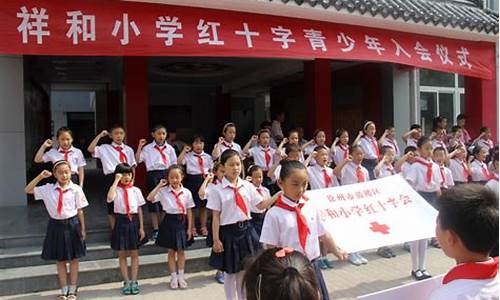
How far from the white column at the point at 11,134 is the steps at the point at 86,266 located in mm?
2570

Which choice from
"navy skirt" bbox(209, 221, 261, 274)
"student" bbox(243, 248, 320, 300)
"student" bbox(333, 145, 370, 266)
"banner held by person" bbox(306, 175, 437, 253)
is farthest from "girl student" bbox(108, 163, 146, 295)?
"student" bbox(243, 248, 320, 300)

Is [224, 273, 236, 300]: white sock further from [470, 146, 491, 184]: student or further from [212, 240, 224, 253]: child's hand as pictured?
[470, 146, 491, 184]: student

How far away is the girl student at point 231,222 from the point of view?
4.19 meters

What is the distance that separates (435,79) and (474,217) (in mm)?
11178

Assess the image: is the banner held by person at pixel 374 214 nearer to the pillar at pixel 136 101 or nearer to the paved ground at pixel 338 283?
the paved ground at pixel 338 283

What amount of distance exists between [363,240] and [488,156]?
18.6ft

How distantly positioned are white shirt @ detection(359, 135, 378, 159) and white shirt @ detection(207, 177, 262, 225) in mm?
3564

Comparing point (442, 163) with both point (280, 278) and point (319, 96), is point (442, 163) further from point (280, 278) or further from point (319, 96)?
point (280, 278)

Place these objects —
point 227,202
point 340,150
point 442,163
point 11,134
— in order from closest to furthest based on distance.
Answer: point 227,202
point 442,163
point 340,150
point 11,134

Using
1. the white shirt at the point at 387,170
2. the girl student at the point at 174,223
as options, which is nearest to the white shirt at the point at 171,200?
the girl student at the point at 174,223

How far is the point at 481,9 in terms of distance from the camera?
398 inches

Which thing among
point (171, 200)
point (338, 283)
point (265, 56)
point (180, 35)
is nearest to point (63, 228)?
point (171, 200)

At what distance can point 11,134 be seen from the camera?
800cm

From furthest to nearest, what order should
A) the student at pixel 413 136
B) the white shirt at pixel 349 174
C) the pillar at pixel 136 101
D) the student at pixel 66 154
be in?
the student at pixel 413 136 → the pillar at pixel 136 101 → the white shirt at pixel 349 174 → the student at pixel 66 154
